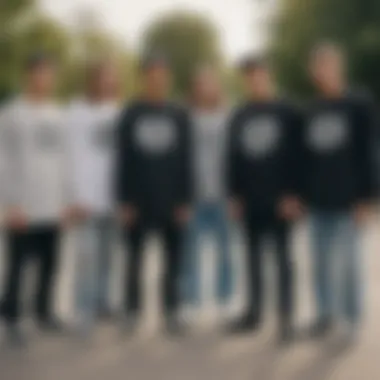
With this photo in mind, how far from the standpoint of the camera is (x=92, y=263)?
19.0 ft

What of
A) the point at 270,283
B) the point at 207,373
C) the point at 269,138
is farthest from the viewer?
the point at 270,283

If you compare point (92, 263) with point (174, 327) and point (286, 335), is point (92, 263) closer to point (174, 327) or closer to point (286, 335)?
point (174, 327)

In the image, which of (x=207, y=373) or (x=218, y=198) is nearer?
(x=207, y=373)

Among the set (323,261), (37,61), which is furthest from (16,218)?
(323,261)

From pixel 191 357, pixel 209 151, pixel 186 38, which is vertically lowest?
pixel 191 357

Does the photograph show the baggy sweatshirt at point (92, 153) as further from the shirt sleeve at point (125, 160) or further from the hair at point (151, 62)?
the hair at point (151, 62)

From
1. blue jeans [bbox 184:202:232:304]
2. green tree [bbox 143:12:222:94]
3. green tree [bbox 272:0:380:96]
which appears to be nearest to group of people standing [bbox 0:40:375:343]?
blue jeans [bbox 184:202:232:304]

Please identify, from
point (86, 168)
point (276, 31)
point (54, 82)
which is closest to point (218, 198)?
point (86, 168)

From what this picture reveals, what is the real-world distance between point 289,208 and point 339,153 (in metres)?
0.44

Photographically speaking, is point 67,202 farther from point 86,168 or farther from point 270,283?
point 270,283

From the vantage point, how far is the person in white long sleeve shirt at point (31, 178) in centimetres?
533

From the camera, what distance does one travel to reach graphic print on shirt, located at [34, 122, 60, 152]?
5.36 meters

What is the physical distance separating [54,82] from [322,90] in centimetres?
165

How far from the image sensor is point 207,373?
4.78m
